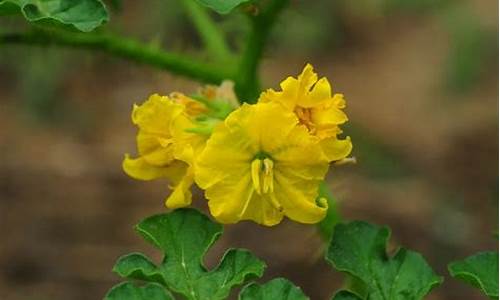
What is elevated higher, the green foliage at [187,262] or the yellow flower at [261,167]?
the yellow flower at [261,167]

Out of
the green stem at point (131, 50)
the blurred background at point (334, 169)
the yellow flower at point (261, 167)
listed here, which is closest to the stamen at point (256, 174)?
the yellow flower at point (261, 167)

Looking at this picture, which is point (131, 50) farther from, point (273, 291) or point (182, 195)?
point (273, 291)

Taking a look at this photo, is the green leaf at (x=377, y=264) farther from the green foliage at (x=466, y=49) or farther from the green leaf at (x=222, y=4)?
the green foliage at (x=466, y=49)

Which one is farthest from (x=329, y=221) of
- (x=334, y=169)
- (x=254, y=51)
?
(x=334, y=169)

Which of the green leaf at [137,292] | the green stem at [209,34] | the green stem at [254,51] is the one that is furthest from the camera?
the green stem at [209,34]

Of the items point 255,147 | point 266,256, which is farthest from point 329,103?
point 266,256

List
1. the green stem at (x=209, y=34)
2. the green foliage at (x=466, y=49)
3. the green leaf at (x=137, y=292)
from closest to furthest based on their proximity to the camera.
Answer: the green leaf at (x=137, y=292), the green stem at (x=209, y=34), the green foliage at (x=466, y=49)

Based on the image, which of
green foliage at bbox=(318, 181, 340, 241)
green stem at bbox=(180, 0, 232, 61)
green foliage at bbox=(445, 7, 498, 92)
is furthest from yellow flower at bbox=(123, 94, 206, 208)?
green foliage at bbox=(445, 7, 498, 92)

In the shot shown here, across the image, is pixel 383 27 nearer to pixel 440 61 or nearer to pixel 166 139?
pixel 440 61
